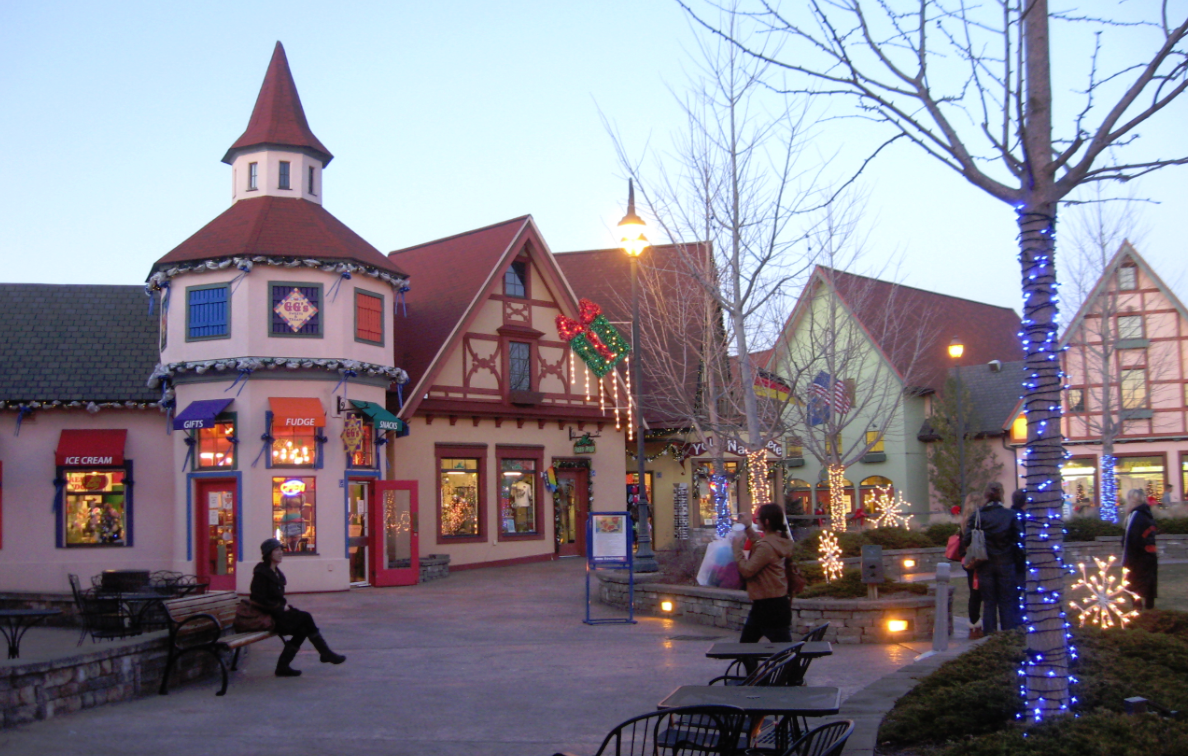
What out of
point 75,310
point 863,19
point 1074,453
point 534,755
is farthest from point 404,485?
point 1074,453

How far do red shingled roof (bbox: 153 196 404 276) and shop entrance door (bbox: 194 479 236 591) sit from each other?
15.1ft

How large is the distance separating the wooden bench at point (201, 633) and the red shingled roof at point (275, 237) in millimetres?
11492

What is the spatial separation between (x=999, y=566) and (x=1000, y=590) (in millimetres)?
290

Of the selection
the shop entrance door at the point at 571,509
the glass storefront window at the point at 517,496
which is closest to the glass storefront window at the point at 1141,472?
the shop entrance door at the point at 571,509

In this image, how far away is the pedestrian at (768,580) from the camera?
334 inches

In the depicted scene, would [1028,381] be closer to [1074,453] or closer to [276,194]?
[276,194]

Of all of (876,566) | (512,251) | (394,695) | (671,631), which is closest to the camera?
(394,695)

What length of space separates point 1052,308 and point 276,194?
20745mm

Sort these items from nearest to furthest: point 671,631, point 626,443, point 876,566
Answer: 1. point 876,566
2. point 671,631
3. point 626,443

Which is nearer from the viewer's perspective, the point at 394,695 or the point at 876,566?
the point at 394,695

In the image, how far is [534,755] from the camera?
7523mm

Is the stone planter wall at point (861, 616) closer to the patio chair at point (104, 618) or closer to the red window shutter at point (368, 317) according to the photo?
the patio chair at point (104, 618)

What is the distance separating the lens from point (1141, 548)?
1198 centimetres

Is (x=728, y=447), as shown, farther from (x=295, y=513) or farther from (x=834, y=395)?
(x=295, y=513)
